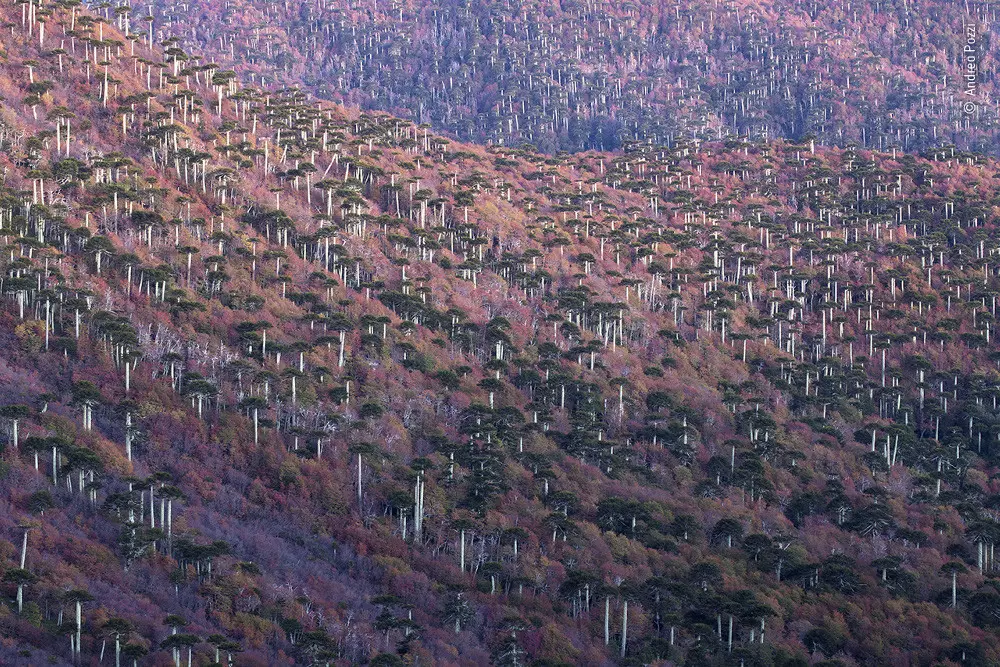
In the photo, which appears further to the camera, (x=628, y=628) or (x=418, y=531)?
(x=418, y=531)

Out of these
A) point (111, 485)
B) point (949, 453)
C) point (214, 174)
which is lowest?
point (949, 453)

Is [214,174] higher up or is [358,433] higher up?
[214,174]

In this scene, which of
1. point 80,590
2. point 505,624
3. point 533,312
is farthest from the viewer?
point 533,312

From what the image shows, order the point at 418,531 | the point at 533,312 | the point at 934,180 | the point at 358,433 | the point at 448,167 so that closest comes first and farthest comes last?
the point at 418,531, the point at 358,433, the point at 533,312, the point at 448,167, the point at 934,180

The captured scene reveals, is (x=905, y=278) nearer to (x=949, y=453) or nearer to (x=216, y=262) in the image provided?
(x=949, y=453)

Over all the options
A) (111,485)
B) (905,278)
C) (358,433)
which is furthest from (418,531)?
(905,278)

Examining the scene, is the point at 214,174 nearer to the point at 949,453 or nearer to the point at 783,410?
the point at 783,410
